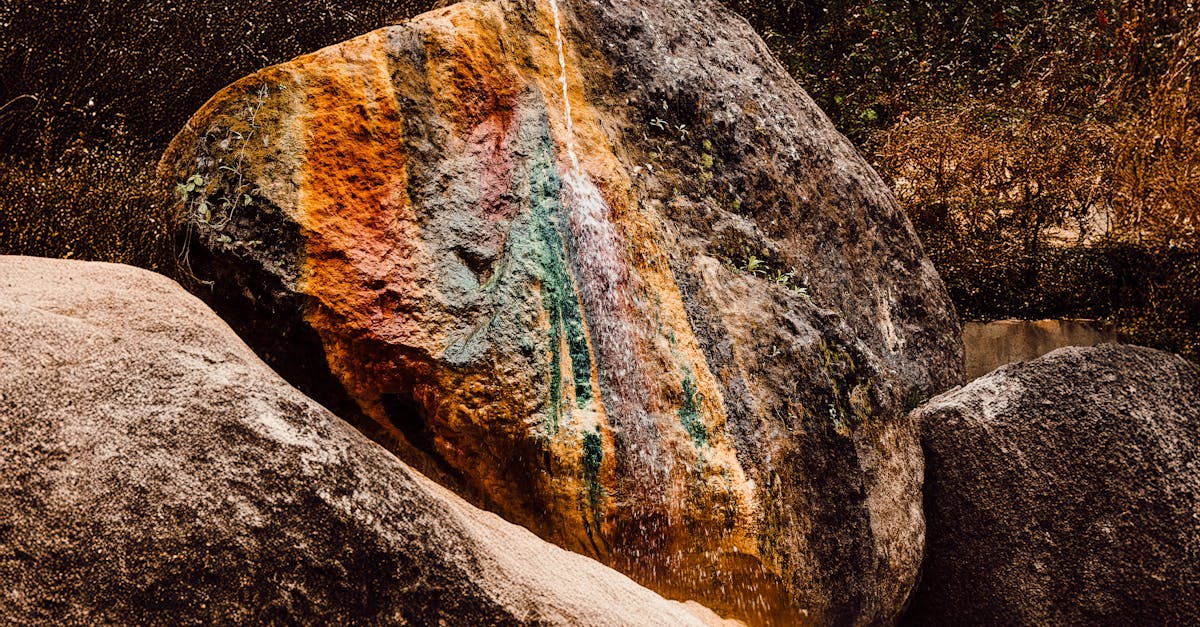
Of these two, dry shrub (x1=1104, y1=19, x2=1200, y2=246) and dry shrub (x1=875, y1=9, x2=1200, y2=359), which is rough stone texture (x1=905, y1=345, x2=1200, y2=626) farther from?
dry shrub (x1=1104, y1=19, x2=1200, y2=246)

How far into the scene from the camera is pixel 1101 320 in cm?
666

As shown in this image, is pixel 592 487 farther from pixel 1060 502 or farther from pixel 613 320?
pixel 1060 502

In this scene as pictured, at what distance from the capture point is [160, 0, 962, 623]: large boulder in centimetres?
381

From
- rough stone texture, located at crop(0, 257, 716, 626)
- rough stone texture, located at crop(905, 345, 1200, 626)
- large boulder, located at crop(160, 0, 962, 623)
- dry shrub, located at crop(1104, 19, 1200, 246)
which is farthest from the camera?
dry shrub, located at crop(1104, 19, 1200, 246)

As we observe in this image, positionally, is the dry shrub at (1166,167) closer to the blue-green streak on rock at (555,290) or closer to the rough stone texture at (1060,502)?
the rough stone texture at (1060,502)

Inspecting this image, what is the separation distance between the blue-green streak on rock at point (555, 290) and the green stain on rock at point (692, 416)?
17.7 inches

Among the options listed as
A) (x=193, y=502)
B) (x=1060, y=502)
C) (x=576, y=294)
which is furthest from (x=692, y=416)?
(x=193, y=502)

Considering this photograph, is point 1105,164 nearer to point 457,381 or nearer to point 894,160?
point 894,160

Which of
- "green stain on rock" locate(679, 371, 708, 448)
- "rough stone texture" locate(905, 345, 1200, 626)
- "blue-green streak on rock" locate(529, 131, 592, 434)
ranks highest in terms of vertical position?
"blue-green streak on rock" locate(529, 131, 592, 434)

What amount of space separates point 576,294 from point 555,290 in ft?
0.32

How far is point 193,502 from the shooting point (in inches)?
95.7

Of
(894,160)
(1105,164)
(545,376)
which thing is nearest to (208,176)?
(545,376)

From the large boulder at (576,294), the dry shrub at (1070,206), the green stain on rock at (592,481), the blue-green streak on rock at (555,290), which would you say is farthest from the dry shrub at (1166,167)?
the green stain on rock at (592,481)

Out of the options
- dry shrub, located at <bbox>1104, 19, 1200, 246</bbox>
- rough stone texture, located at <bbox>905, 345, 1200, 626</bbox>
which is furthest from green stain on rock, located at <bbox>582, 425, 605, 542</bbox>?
dry shrub, located at <bbox>1104, 19, 1200, 246</bbox>
